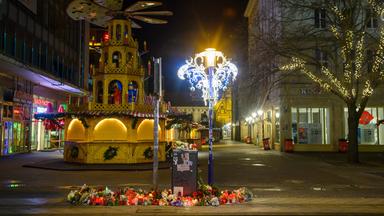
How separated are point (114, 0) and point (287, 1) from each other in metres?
9.50

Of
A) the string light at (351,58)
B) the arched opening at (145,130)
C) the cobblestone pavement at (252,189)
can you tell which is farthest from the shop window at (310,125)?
the arched opening at (145,130)

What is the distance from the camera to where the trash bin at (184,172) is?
37.5 ft

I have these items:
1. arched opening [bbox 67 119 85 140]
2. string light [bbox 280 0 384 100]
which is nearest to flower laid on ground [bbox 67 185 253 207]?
arched opening [bbox 67 119 85 140]

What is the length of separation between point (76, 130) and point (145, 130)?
4.06m

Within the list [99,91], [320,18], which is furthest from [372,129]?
[99,91]

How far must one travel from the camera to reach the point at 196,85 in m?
18.4

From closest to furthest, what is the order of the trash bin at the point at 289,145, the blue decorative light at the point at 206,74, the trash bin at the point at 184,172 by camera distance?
the trash bin at the point at 184,172 → the blue decorative light at the point at 206,74 → the trash bin at the point at 289,145

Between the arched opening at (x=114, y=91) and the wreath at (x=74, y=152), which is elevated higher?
the arched opening at (x=114, y=91)

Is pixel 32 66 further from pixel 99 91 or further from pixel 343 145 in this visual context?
pixel 343 145

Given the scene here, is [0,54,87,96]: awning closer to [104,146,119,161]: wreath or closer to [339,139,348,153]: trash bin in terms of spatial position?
[104,146,119,161]: wreath

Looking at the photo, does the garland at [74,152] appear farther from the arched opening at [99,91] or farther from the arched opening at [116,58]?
the arched opening at [116,58]

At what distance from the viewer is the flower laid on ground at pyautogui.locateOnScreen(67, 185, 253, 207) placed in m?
11.2

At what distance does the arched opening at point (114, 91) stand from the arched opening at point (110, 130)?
4.99ft

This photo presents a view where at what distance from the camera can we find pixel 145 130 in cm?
2481
